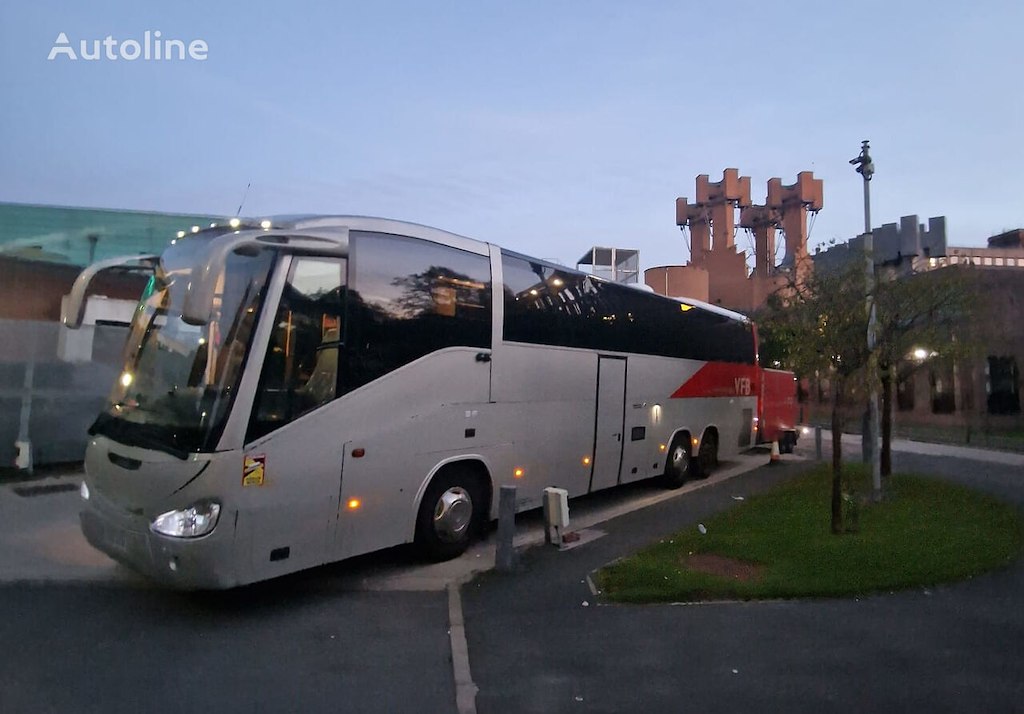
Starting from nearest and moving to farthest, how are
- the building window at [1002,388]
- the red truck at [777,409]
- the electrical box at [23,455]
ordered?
the electrical box at [23,455] → the red truck at [777,409] → the building window at [1002,388]

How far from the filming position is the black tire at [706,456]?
14836 mm

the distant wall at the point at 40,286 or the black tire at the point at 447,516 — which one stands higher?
the distant wall at the point at 40,286

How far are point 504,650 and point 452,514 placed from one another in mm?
2647

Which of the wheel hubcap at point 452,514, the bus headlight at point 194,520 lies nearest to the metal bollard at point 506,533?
the wheel hubcap at point 452,514

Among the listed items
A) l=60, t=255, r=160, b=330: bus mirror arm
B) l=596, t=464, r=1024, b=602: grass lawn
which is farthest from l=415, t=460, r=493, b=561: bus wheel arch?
l=60, t=255, r=160, b=330: bus mirror arm

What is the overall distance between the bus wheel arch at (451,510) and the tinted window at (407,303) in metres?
1.42

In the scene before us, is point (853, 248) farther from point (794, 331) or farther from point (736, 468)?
point (736, 468)

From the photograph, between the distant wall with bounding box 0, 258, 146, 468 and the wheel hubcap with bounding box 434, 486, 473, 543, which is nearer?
the wheel hubcap with bounding box 434, 486, 473, 543

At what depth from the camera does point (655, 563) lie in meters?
7.75

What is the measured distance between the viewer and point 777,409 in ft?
65.3

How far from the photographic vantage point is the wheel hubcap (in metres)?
7.98

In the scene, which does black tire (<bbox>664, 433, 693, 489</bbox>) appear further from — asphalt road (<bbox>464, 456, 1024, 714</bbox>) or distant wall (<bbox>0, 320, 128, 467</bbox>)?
distant wall (<bbox>0, 320, 128, 467</bbox>)

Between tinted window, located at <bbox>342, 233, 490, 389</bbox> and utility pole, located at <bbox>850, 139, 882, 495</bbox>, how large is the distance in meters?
4.93

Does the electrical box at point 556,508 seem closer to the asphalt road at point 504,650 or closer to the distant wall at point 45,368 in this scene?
the asphalt road at point 504,650
